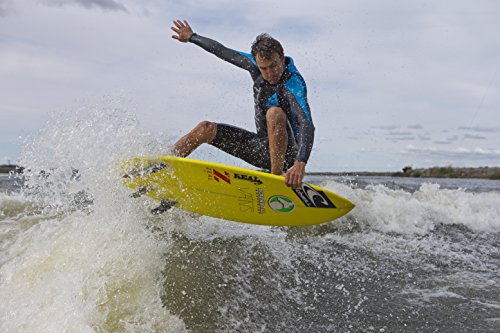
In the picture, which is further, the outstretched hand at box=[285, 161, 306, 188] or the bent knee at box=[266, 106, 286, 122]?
the bent knee at box=[266, 106, 286, 122]

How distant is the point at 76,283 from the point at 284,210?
2.47m

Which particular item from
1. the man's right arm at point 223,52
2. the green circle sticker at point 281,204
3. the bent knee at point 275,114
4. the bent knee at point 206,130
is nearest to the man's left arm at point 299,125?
the bent knee at point 275,114

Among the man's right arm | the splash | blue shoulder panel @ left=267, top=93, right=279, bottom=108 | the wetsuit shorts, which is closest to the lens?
the splash

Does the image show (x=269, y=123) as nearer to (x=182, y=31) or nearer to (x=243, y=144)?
(x=243, y=144)

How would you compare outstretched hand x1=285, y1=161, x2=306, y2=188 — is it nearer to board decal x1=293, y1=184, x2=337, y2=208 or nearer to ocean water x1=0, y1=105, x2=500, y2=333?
board decal x1=293, y1=184, x2=337, y2=208

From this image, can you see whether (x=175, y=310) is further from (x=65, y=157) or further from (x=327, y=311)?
(x=65, y=157)

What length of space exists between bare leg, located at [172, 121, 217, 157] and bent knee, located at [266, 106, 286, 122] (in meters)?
0.73

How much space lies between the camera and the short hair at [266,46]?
4.87 meters

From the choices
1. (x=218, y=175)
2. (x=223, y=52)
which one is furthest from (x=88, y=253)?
(x=223, y=52)

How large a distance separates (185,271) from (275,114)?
5.87 ft

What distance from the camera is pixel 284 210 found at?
5117 mm

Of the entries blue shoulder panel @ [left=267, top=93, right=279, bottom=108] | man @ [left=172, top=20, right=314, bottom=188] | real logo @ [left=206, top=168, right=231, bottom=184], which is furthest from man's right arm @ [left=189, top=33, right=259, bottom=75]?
real logo @ [left=206, top=168, right=231, bottom=184]

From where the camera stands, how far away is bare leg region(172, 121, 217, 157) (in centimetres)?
508

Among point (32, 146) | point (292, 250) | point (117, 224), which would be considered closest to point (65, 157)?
point (32, 146)
